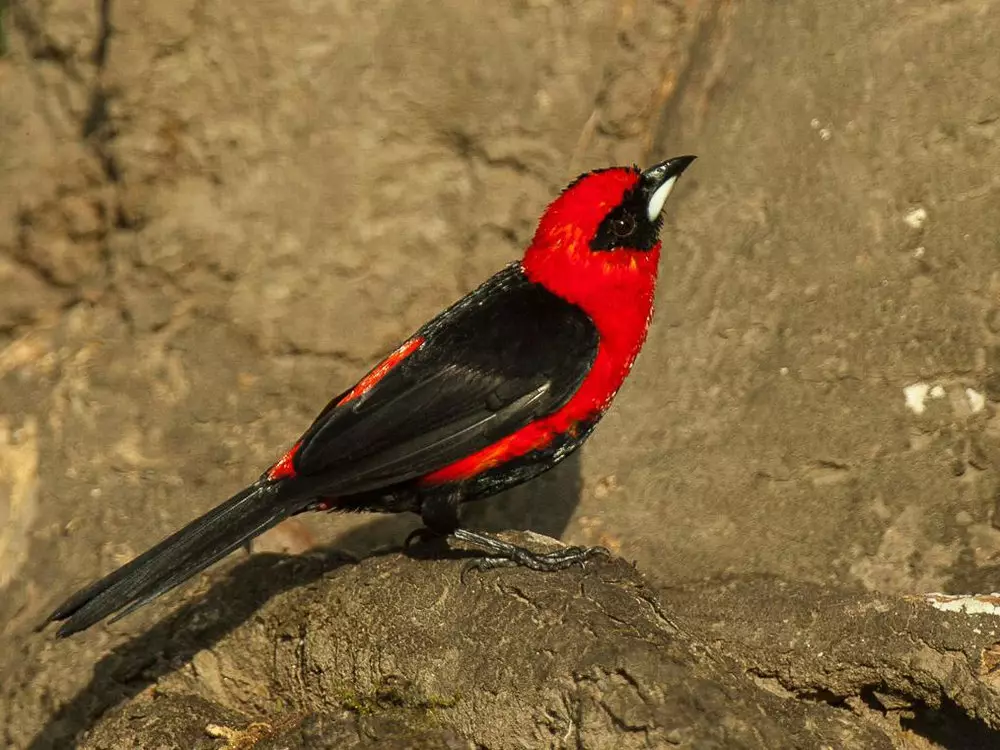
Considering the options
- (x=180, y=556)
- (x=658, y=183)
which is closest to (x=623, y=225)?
(x=658, y=183)

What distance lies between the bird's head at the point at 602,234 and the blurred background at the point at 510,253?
Result: 946 millimetres

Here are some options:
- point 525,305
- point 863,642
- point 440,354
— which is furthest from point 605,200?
point 863,642

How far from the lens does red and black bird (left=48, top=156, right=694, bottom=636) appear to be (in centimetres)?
461

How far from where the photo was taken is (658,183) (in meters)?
5.07

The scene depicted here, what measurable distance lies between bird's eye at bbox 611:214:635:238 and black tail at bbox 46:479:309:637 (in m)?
1.54

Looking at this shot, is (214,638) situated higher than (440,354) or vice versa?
(440,354)

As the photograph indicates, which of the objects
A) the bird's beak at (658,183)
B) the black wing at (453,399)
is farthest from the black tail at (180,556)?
the bird's beak at (658,183)

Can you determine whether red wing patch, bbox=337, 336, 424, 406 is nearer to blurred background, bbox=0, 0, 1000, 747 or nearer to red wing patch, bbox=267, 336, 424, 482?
red wing patch, bbox=267, 336, 424, 482

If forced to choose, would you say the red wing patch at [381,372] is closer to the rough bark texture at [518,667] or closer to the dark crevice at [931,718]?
the rough bark texture at [518,667]

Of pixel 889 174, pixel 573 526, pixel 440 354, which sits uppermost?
pixel 889 174

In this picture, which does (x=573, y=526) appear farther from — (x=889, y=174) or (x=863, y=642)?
(x=889, y=174)

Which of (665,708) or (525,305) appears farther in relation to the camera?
(525,305)

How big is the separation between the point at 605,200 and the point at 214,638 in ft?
7.13

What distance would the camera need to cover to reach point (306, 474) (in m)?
4.64
